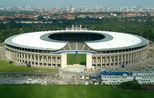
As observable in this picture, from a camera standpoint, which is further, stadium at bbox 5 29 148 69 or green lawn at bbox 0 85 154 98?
stadium at bbox 5 29 148 69

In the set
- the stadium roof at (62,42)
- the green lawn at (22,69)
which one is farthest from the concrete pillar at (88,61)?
the green lawn at (22,69)

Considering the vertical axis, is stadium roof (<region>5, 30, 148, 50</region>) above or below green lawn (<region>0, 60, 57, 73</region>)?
above

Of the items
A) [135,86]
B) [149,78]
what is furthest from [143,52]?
[135,86]

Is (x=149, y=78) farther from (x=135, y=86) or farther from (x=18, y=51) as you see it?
(x=18, y=51)

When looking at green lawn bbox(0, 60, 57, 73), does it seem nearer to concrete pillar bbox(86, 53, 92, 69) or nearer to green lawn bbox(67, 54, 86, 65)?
green lawn bbox(67, 54, 86, 65)

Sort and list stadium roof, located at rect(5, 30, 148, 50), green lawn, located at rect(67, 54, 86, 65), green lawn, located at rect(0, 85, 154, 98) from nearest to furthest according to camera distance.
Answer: green lawn, located at rect(0, 85, 154, 98) → green lawn, located at rect(67, 54, 86, 65) → stadium roof, located at rect(5, 30, 148, 50)

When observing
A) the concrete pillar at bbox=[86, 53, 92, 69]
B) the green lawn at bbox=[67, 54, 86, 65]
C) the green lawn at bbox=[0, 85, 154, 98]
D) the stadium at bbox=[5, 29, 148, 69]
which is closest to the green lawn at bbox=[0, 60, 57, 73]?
the stadium at bbox=[5, 29, 148, 69]
